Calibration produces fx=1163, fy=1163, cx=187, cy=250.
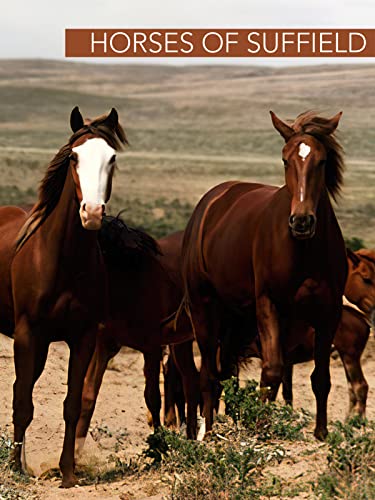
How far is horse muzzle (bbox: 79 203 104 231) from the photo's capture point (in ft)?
24.7

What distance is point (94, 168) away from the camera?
7.70m

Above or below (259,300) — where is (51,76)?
above

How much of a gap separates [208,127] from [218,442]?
53473 millimetres

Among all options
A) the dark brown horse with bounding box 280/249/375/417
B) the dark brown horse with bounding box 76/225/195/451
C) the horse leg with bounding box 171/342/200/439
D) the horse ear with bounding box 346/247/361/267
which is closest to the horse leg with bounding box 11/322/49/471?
the dark brown horse with bounding box 76/225/195/451

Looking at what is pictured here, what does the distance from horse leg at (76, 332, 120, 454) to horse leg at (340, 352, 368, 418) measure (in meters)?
2.90

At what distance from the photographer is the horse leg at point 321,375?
8477 mm

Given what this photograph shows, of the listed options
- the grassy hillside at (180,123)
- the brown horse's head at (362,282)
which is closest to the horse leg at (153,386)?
A: the brown horse's head at (362,282)

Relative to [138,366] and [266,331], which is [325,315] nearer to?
[266,331]

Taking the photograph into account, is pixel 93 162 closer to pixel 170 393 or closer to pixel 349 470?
pixel 349 470

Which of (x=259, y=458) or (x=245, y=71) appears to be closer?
(x=259, y=458)

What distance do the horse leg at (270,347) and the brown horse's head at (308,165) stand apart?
2.05ft

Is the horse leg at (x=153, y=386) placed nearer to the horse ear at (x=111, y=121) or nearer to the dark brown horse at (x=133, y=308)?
the dark brown horse at (x=133, y=308)

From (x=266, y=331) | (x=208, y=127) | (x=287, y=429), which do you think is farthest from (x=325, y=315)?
(x=208, y=127)

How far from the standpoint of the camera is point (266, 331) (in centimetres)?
838
